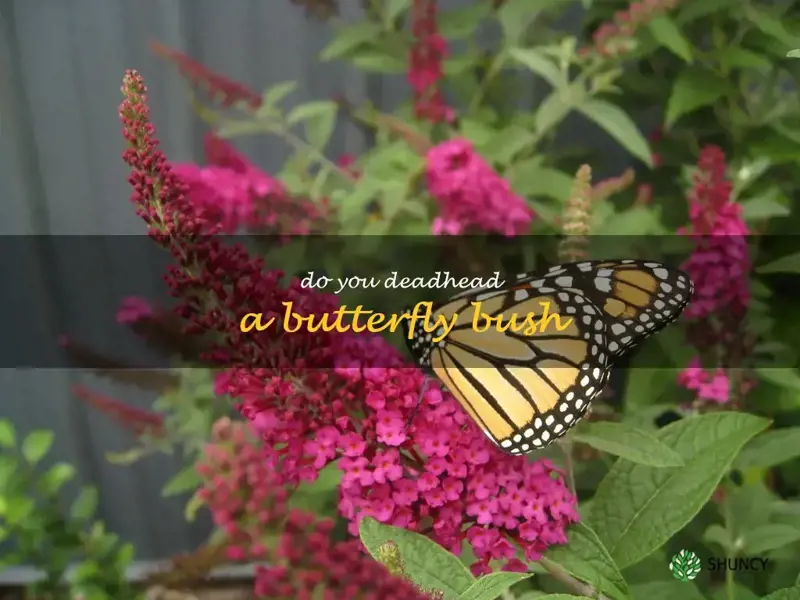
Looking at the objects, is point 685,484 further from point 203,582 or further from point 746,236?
point 203,582

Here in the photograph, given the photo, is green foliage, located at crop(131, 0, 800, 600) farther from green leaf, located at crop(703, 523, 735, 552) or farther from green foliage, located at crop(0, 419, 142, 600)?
green foliage, located at crop(0, 419, 142, 600)

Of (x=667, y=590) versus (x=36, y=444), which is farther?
(x=36, y=444)

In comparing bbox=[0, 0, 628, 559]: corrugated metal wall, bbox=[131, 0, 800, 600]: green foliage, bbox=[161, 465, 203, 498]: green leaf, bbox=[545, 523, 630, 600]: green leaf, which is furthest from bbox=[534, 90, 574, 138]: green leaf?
bbox=[161, 465, 203, 498]: green leaf

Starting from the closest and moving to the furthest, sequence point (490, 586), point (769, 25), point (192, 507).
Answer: point (490, 586) → point (769, 25) → point (192, 507)

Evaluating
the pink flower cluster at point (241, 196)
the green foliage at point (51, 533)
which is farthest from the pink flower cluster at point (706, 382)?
the green foliage at point (51, 533)

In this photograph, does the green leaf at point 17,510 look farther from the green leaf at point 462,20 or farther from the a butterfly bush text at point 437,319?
the green leaf at point 462,20

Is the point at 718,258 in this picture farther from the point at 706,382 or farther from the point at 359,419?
the point at 359,419

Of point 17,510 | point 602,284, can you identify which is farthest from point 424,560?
point 17,510
